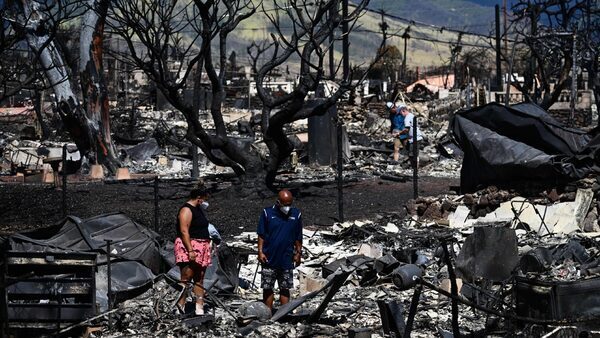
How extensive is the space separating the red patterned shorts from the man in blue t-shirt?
56 cm

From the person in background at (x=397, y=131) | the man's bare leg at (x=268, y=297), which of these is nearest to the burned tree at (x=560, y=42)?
the person in background at (x=397, y=131)

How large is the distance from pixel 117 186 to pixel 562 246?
1177 cm

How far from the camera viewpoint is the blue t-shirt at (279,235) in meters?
10.8

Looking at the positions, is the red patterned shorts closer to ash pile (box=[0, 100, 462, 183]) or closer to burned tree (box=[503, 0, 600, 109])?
ash pile (box=[0, 100, 462, 183])

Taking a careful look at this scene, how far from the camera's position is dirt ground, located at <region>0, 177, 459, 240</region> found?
55.7ft

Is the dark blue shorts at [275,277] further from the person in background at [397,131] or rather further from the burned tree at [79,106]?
the burned tree at [79,106]

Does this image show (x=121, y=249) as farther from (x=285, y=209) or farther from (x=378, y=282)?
(x=378, y=282)

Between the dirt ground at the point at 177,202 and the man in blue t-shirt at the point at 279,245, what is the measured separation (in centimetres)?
432

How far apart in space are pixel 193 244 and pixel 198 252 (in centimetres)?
10

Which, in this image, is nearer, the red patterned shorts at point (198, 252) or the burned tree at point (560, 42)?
the red patterned shorts at point (198, 252)

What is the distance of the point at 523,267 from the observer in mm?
11227

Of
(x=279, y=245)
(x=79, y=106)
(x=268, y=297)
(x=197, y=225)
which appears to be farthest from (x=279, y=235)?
(x=79, y=106)

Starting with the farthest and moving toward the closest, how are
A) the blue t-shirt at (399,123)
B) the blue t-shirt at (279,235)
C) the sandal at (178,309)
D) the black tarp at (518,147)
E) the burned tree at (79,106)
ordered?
1. the blue t-shirt at (399,123)
2. the burned tree at (79,106)
3. the black tarp at (518,147)
4. the blue t-shirt at (279,235)
5. the sandal at (178,309)

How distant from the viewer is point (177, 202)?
19219 mm
